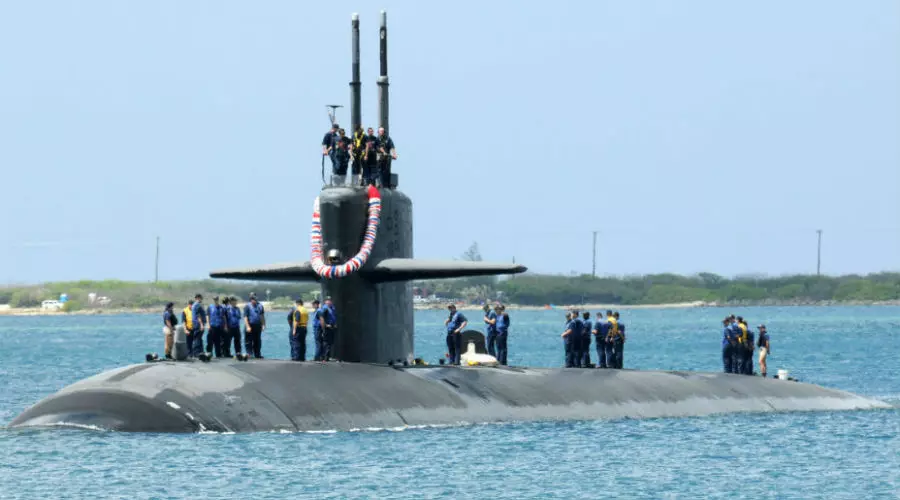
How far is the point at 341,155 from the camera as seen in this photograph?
24484 mm

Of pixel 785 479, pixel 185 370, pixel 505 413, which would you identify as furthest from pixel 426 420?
pixel 785 479

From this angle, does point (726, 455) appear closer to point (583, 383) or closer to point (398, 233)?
point (583, 383)

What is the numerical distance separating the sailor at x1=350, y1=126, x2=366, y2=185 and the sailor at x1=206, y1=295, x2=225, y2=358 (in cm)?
300

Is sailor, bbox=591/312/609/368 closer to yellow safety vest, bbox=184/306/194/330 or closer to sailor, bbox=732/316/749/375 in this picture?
sailor, bbox=732/316/749/375

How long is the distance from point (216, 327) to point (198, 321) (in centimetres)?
41

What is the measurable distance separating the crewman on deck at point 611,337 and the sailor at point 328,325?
6.98 m

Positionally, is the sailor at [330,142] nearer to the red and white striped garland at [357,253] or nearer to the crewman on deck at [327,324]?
the red and white striped garland at [357,253]

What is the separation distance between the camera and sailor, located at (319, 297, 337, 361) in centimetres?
2391

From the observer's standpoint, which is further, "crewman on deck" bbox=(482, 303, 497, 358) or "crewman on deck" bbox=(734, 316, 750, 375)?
"crewman on deck" bbox=(734, 316, 750, 375)

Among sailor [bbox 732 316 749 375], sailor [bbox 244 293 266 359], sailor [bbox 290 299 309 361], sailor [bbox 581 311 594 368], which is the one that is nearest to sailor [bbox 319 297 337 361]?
sailor [bbox 290 299 309 361]

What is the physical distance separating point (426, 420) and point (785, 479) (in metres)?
5.28

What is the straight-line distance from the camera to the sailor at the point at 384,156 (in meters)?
24.6

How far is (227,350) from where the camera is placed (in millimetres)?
25375

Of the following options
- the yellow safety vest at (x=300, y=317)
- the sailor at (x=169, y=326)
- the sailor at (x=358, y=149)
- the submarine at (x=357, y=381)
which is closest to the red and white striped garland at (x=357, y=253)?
the submarine at (x=357, y=381)
